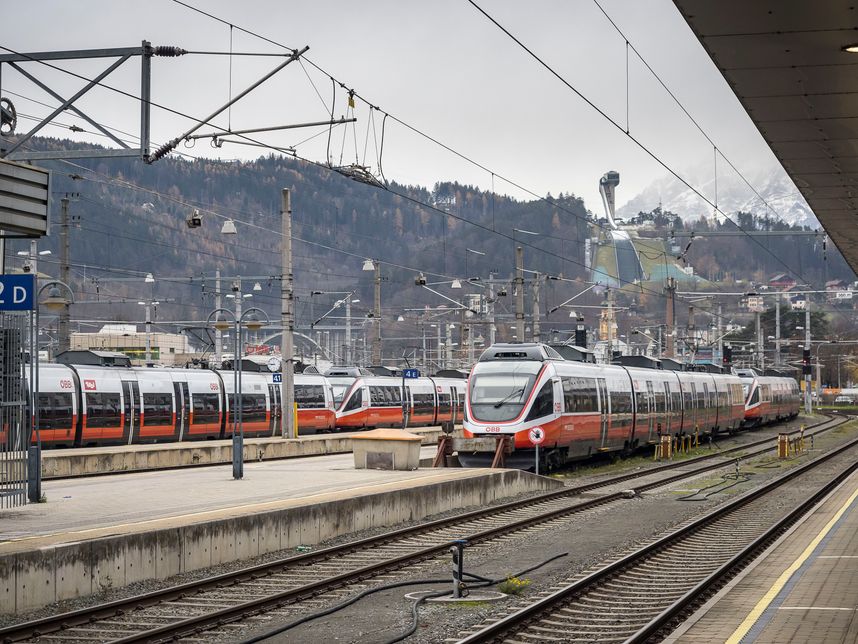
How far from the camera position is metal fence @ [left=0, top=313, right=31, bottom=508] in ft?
60.8

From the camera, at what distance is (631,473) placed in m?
36.2

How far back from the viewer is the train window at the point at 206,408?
4384 centimetres

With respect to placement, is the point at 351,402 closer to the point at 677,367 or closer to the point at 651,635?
the point at 677,367

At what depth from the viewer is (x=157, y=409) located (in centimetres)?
4153

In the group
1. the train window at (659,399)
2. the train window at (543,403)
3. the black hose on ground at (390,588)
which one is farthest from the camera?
the train window at (659,399)

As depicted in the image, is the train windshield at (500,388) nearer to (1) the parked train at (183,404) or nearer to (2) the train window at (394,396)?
(1) the parked train at (183,404)

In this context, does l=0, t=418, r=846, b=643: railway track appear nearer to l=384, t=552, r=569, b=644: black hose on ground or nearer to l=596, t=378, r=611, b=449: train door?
l=384, t=552, r=569, b=644: black hose on ground

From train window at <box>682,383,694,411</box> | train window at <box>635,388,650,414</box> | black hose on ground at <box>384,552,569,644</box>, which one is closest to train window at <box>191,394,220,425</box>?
train window at <box>635,388,650,414</box>

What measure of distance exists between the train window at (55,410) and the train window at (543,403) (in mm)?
14343

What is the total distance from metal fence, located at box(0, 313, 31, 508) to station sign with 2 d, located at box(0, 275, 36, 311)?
1022mm

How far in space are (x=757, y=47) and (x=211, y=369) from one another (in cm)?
3757

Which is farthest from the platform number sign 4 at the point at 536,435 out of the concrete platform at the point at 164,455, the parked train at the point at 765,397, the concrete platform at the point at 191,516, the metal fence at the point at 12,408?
the parked train at the point at 765,397

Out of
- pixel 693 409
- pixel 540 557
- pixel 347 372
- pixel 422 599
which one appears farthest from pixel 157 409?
pixel 422 599

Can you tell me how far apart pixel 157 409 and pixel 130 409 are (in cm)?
150
